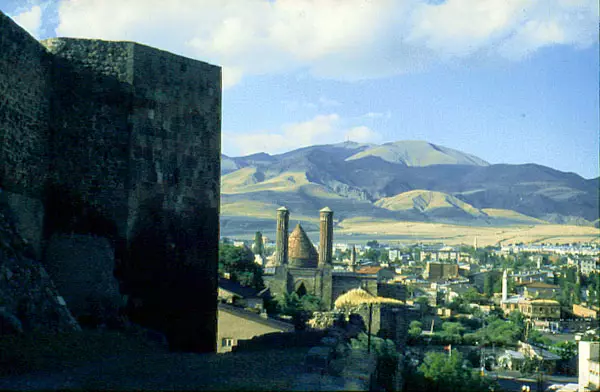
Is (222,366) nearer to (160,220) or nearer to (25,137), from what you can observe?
(160,220)

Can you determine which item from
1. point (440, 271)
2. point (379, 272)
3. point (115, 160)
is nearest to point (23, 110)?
point (115, 160)

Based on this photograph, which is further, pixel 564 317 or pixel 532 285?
pixel 532 285

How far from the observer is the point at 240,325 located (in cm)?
2419

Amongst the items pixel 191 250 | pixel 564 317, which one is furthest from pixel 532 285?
pixel 191 250

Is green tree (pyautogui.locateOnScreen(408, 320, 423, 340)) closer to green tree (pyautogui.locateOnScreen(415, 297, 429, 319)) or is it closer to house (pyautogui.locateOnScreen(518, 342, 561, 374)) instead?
green tree (pyautogui.locateOnScreen(415, 297, 429, 319))

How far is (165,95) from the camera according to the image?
381 inches

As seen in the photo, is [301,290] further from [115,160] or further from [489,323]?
[115,160]

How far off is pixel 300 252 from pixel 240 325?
157 ft

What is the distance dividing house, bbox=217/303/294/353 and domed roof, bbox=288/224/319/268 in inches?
1815

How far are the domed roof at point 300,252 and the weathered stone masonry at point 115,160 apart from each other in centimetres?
6099

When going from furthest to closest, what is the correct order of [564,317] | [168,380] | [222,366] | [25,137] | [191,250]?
[564,317] → [191,250] → [25,137] → [222,366] → [168,380]

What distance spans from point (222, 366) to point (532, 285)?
3521 inches

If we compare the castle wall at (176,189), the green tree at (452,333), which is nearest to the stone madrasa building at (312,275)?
the green tree at (452,333)

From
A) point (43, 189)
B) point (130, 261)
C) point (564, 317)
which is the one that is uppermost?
point (43, 189)
